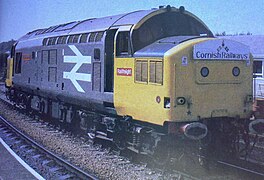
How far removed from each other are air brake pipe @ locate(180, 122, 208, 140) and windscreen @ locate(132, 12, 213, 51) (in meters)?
1.75

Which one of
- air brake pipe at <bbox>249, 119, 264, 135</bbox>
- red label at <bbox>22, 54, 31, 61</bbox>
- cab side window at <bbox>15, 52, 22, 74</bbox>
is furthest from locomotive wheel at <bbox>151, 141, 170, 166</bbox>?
cab side window at <bbox>15, 52, 22, 74</bbox>

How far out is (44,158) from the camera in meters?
8.38

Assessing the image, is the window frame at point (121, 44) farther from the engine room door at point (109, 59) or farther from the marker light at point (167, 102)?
the marker light at point (167, 102)

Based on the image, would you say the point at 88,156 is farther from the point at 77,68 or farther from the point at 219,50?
the point at 219,50

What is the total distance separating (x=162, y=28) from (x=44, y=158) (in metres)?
3.57

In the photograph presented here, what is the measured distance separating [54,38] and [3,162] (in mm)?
4207

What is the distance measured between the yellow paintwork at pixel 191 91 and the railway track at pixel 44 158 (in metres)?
1.44

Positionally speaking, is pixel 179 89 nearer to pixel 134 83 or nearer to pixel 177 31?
pixel 134 83

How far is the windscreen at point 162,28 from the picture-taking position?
713 cm

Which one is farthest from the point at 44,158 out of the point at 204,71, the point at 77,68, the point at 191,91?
the point at 204,71

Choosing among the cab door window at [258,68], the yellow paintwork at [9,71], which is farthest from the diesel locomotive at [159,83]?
the yellow paintwork at [9,71]

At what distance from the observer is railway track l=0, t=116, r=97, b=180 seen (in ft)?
23.1

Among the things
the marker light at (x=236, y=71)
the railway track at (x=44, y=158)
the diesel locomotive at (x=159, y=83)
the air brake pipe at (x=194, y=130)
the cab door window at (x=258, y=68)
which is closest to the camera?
the air brake pipe at (x=194, y=130)

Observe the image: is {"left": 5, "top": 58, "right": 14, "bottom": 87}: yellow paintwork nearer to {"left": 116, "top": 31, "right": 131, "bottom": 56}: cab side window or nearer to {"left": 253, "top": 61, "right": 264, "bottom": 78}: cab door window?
{"left": 253, "top": 61, "right": 264, "bottom": 78}: cab door window
